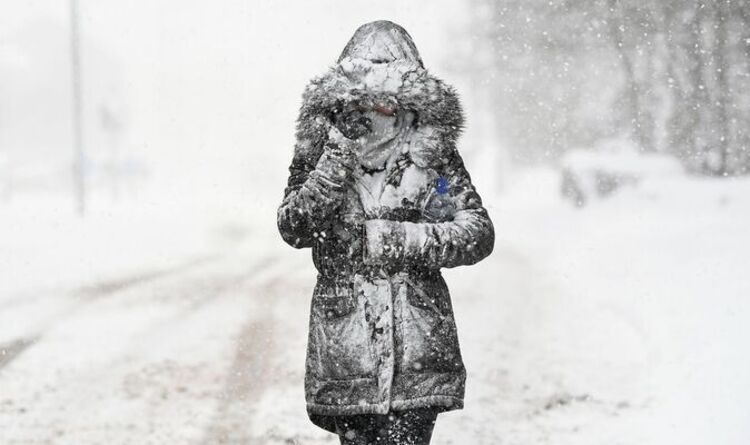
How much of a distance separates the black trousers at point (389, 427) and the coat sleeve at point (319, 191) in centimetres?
63

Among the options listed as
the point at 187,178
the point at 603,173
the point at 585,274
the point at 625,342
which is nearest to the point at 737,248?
the point at 625,342

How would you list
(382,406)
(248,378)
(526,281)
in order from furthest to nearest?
(526,281) → (248,378) → (382,406)

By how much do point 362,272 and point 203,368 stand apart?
4.58 m

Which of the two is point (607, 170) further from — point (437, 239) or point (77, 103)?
point (437, 239)

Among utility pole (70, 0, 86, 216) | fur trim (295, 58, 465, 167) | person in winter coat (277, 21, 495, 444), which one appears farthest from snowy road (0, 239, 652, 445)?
utility pole (70, 0, 86, 216)

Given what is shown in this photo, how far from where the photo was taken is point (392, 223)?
287cm

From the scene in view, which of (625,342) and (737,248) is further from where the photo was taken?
(737,248)

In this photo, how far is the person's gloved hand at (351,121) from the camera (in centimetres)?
289

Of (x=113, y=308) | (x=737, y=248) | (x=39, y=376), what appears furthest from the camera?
(x=113, y=308)

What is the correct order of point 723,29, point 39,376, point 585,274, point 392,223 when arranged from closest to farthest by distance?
point 392,223 → point 39,376 → point 585,274 → point 723,29

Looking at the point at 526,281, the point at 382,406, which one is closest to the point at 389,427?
the point at 382,406

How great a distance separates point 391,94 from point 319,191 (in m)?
0.41

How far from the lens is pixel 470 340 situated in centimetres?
849

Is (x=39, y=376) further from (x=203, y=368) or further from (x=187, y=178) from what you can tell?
(x=187, y=178)
